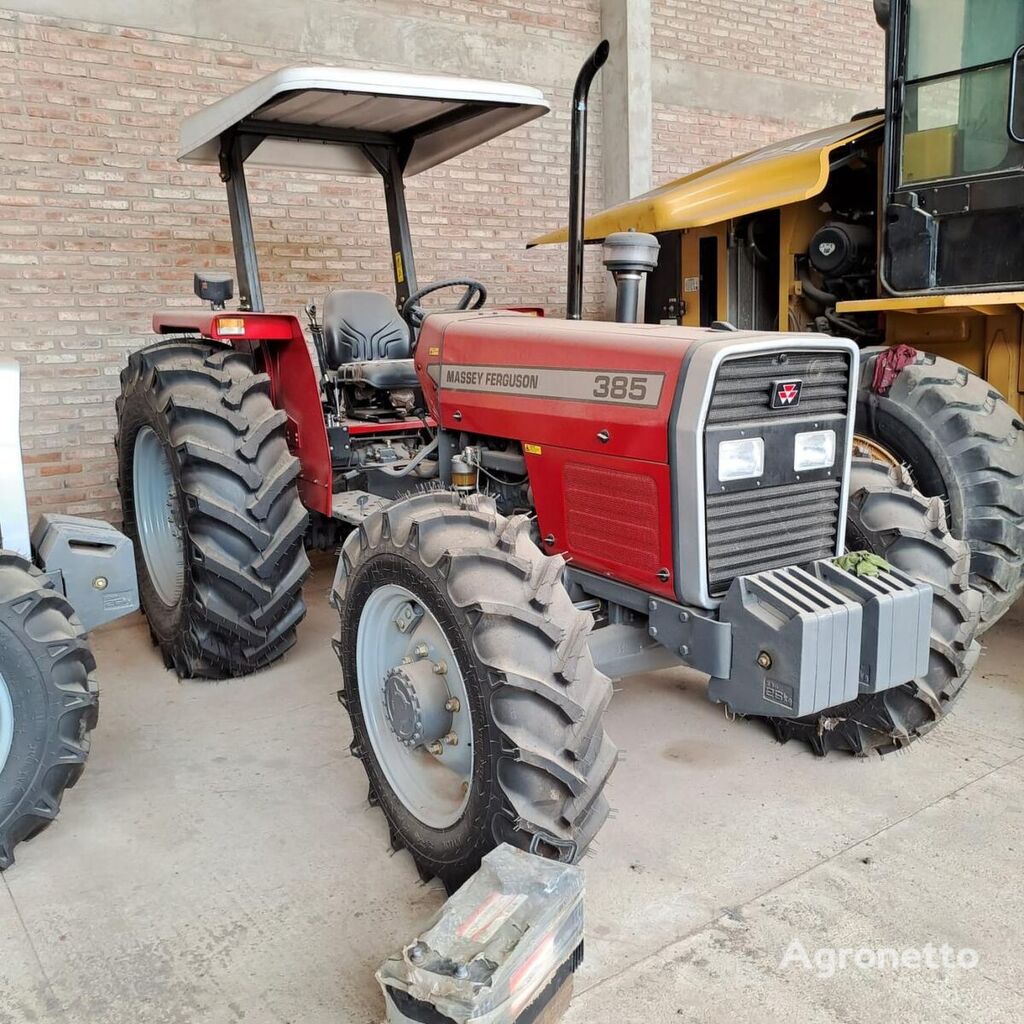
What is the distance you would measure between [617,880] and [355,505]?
1814mm

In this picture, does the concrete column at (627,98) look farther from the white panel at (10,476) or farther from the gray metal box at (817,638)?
the gray metal box at (817,638)

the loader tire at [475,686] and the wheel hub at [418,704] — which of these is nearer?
the loader tire at [475,686]

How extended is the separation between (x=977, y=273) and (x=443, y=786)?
105 inches

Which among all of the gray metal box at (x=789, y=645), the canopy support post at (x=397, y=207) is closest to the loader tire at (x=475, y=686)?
the gray metal box at (x=789, y=645)

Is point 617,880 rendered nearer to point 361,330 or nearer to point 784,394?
point 784,394

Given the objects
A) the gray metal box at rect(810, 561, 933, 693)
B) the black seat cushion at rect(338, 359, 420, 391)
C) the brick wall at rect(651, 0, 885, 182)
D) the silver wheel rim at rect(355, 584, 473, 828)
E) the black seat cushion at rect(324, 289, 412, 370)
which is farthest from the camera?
the brick wall at rect(651, 0, 885, 182)

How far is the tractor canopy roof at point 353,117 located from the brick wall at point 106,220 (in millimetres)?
1640

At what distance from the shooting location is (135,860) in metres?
2.47

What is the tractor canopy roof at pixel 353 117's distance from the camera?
309 centimetres

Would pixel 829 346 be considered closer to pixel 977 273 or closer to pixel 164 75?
pixel 977 273

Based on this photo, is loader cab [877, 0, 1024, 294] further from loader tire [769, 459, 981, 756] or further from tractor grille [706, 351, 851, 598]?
tractor grille [706, 351, 851, 598]

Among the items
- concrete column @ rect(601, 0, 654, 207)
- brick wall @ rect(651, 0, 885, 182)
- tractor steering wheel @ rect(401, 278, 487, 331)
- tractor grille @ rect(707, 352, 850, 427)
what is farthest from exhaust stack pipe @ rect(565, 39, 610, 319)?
brick wall @ rect(651, 0, 885, 182)

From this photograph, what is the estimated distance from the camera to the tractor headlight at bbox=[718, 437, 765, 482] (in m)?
2.19

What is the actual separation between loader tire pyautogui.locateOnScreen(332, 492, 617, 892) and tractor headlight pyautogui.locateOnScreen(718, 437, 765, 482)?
45cm
